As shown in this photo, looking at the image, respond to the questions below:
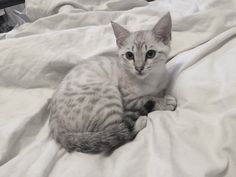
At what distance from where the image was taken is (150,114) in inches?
44.0

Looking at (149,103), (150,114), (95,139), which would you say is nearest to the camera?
(95,139)

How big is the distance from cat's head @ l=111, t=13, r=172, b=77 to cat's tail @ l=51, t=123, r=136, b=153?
26 cm

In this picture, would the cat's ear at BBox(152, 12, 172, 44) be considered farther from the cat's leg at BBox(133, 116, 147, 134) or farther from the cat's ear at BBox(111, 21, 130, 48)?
the cat's leg at BBox(133, 116, 147, 134)

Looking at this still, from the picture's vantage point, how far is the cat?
101 cm

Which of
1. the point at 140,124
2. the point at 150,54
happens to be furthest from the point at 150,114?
the point at 150,54

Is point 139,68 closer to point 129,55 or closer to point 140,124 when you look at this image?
point 129,55

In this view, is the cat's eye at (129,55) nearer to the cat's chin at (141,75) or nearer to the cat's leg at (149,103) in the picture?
the cat's chin at (141,75)

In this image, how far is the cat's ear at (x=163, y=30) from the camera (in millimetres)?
1115

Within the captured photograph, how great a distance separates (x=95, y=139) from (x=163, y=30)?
1.65 feet

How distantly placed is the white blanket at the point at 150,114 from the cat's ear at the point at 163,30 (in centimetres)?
13

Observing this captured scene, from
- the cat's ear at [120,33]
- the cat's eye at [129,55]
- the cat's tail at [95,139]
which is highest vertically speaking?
the cat's ear at [120,33]

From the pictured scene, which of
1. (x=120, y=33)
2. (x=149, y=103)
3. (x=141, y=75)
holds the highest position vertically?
(x=120, y=33)

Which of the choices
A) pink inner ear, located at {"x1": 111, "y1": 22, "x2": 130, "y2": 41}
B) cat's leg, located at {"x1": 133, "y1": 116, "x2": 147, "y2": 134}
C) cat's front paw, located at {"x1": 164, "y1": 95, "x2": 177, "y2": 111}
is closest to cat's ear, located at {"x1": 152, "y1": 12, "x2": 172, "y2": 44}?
pink inner ear, located at {"x1": 111, "y1": 22, "x2": 130, "y2": 41}

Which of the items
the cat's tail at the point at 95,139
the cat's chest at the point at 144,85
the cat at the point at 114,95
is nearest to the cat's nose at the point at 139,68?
the cat at the point at 114,95
